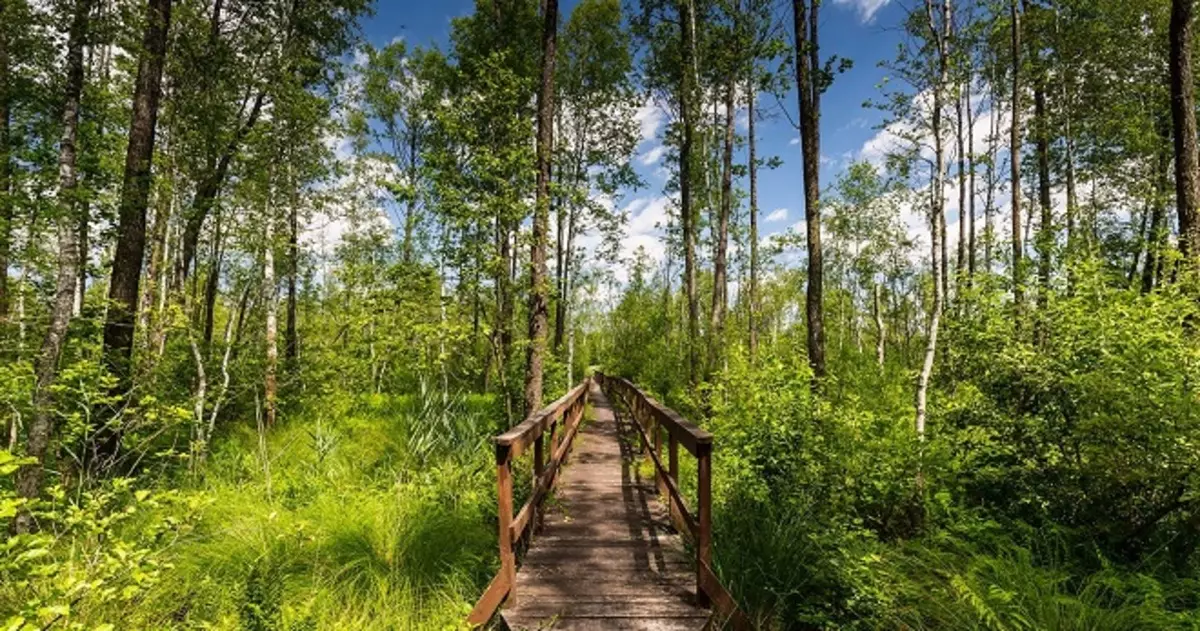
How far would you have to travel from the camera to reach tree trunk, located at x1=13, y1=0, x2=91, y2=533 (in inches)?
184

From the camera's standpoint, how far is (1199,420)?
3377 millimetres

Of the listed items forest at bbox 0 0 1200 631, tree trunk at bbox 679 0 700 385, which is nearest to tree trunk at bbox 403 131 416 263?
forest at bbox 0 0 1200 631

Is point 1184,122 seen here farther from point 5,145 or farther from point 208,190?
point 5,145

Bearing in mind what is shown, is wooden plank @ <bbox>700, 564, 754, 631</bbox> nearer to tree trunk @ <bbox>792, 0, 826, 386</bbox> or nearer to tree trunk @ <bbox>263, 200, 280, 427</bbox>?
tree trunk @ <bbox>792, 0, 826, 386</bbox>

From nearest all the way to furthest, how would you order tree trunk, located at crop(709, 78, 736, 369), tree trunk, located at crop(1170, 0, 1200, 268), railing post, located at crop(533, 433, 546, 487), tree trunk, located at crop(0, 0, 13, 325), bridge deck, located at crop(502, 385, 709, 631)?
bridge deck, located at crop(502, 385, 709, 631) → railing post, located at crop(533, 433, 546, 487) → tree trunk, located at crop(0, 0, 13, 325) → tree trunk, located at crop(1170, 0, 1200, 268) → tree trunk, located at crop(709, 78, 736, 369)

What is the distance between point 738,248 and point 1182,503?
22.6 m

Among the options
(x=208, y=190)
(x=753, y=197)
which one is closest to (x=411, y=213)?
(x=208, y=190)

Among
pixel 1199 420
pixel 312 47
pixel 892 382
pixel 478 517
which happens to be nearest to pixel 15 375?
pixel 478 517

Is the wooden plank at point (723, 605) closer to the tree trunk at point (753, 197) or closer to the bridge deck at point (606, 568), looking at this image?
the bridge deck at point (606, 568)

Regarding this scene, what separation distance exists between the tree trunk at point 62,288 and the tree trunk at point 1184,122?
12704 mm

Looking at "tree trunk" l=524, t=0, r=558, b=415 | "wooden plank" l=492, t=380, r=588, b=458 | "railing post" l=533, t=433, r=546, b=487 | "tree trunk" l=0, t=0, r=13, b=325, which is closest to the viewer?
"wooden plank" l=492, t=380, r=588, b=458

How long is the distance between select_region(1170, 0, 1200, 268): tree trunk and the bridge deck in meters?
7.76

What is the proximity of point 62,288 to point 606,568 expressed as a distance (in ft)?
18.9

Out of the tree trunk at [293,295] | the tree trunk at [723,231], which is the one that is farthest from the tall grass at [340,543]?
the tree trunk at [723,231]
